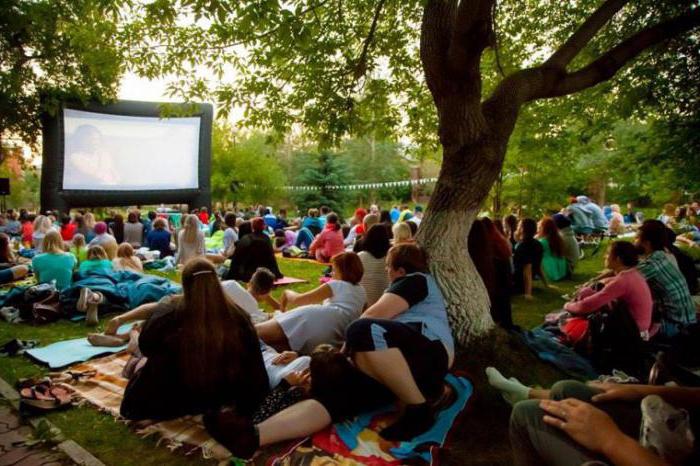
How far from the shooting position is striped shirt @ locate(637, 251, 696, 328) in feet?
13.4

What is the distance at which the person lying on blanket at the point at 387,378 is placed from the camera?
2627mm

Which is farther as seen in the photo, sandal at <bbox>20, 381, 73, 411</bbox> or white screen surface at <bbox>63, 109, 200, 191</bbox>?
white screen surface at <bbox>63, 109, 200, 191</bbox>

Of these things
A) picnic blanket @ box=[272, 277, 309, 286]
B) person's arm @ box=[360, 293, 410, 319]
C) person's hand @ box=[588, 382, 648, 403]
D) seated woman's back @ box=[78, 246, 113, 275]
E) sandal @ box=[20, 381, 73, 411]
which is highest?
person's arm @ box=[360, 293, 410, 319]

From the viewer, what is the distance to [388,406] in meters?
3.14

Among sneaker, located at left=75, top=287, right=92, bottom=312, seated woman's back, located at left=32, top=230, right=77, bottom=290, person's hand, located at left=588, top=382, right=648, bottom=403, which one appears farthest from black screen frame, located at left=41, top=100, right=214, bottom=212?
person's hand, located at left=588, top=382, right=648, bottom=403

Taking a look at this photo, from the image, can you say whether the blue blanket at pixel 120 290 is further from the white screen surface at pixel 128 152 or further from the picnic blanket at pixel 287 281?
the white screen surface at pixel 128 152

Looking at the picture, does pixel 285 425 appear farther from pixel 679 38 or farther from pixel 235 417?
pixel 679 38

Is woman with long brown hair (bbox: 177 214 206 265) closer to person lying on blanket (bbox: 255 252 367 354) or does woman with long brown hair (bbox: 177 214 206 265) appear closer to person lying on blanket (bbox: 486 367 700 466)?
person lying on blanket (bbox: 255 252 367 354)

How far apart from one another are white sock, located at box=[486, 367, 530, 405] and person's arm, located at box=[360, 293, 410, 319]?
2.79 ft

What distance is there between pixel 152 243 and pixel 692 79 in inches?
408

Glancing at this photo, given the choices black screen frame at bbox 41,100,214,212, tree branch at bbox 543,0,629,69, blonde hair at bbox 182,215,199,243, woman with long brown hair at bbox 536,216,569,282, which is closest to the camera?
tree branch at bbox 543,0,629,69

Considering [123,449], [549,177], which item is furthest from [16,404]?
[549,177]

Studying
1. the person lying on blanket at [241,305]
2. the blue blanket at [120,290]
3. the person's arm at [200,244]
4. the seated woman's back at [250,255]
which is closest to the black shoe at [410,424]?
the person lying on blanket at [241,305]

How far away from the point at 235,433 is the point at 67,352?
9.79ft
